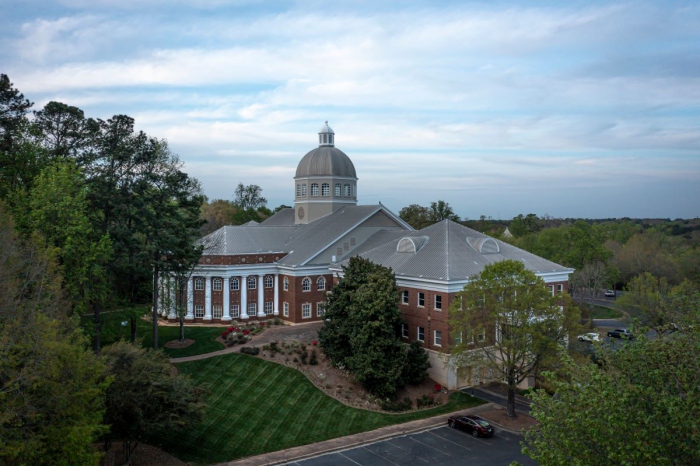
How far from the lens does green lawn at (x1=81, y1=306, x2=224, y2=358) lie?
35.3 metres

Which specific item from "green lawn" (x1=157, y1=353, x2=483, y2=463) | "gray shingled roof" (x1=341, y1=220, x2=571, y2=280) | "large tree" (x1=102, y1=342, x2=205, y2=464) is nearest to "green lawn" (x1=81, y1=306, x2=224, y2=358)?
"green lawn" (x1=157, y1=353, x2=483, y2=463)

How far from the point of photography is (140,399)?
25125mm

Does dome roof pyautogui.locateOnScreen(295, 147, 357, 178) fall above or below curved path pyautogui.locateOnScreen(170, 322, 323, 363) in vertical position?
above

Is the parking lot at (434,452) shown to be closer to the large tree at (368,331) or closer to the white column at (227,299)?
the large tree at (368,331)

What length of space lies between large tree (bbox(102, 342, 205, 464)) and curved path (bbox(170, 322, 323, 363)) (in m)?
12.1

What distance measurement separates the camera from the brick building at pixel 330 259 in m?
40.8

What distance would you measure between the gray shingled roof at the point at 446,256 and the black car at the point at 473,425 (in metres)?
10.3

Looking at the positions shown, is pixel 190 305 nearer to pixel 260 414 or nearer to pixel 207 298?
pixel 207 298

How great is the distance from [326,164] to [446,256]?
2336 centimetres

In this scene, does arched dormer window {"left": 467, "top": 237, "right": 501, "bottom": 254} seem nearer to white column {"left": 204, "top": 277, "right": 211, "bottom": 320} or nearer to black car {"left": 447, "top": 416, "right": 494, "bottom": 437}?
black car {"left": 447, "top": 416, "right": 494, "bottom": 437}

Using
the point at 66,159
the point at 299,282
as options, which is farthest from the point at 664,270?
the point at 66,159

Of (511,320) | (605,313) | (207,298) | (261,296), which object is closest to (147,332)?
(207,298)

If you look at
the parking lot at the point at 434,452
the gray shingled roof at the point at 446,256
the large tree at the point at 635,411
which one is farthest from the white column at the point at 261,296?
the large tree at the point at 635,411

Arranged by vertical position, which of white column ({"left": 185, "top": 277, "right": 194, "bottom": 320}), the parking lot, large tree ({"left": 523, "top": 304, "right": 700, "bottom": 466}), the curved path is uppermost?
large tree ({"left": 523, "top": 304, "right": 700, "bottom": 466})
